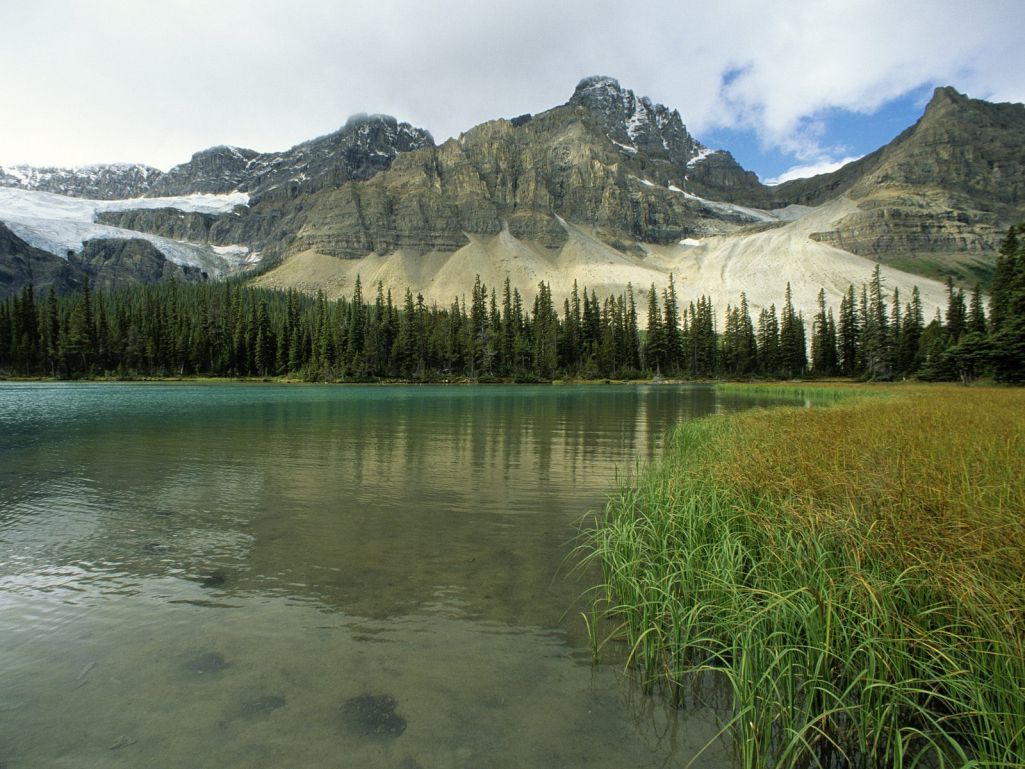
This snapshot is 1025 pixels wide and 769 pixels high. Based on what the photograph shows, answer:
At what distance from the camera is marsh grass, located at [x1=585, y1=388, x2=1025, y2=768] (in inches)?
161

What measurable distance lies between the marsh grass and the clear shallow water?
0.82 m

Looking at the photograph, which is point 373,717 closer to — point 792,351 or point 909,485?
point 909,485

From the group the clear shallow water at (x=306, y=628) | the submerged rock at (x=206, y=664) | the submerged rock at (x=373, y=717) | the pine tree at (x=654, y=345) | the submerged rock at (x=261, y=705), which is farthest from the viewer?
the pine tree at (x=654, y=345)

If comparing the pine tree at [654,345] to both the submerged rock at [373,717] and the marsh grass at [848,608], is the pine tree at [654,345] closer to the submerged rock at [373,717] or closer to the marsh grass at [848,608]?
the marsh grass at [848,608]

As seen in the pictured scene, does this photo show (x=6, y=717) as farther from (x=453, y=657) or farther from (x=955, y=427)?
(x=955, y=427)

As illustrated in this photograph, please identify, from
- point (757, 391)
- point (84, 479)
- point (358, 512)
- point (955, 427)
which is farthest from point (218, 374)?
point (955, 427)

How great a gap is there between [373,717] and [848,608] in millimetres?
4624

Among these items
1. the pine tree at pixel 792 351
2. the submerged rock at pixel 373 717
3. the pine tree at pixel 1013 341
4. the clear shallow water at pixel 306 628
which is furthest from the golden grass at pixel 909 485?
the pine tree at pixel 792 351

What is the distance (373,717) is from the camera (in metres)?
5.50

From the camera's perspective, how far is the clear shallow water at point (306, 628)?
5121mm

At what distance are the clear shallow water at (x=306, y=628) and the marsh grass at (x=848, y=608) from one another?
2.69 feet

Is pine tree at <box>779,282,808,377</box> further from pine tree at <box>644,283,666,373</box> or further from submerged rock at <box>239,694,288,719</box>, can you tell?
submerged rock at <box>239,694,288,719</box>

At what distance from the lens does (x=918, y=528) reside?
19.6 ft

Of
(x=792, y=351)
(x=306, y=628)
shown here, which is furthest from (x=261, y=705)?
(x=792, y=351)
